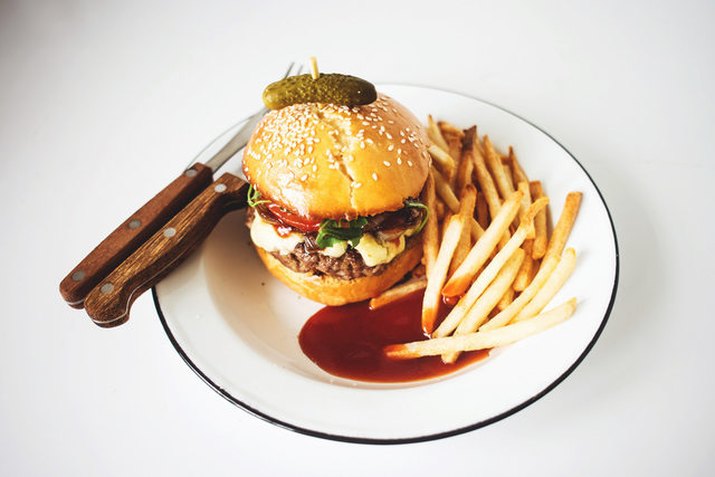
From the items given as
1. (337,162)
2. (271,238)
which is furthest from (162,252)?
(337,162)

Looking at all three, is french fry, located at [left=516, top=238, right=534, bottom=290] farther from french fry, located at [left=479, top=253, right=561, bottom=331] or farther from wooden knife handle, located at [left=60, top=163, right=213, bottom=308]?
wooden knife handle, located at [left=60, top=163, right=213, bottom=308]

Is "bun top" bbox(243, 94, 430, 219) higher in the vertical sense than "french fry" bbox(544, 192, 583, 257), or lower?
higher

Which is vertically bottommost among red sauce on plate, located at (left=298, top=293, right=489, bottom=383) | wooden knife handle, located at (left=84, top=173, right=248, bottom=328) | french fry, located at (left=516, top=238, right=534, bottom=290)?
red sauce on plate, located at (left=298, top=293, right=489, bottom=383)

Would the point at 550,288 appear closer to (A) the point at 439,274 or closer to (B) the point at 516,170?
(A) the point at 439,274

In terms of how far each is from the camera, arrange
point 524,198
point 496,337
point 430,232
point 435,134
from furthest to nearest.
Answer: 1. point 435,134
2. point 524,198
3. point 430,232
4. point 496,337

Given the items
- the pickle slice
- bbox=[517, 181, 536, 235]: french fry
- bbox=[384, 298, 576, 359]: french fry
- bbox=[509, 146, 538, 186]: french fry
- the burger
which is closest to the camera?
bbox=[384, 298, 576, 359]: french fry

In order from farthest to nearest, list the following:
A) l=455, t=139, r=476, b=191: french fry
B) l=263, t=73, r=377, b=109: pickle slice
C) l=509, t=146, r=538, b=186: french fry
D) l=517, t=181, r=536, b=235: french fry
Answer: l=509, t=146, r=538, b=186: french fry
l=455, t=139, r=476, b=191: french fry
l=517, t=181, r=536, b=235: french fry
l=263, t=73, r=377, b=109: pickle slice

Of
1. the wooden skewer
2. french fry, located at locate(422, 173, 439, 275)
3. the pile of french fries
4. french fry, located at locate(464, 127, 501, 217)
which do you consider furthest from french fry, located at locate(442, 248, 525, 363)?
the wooden skewer
